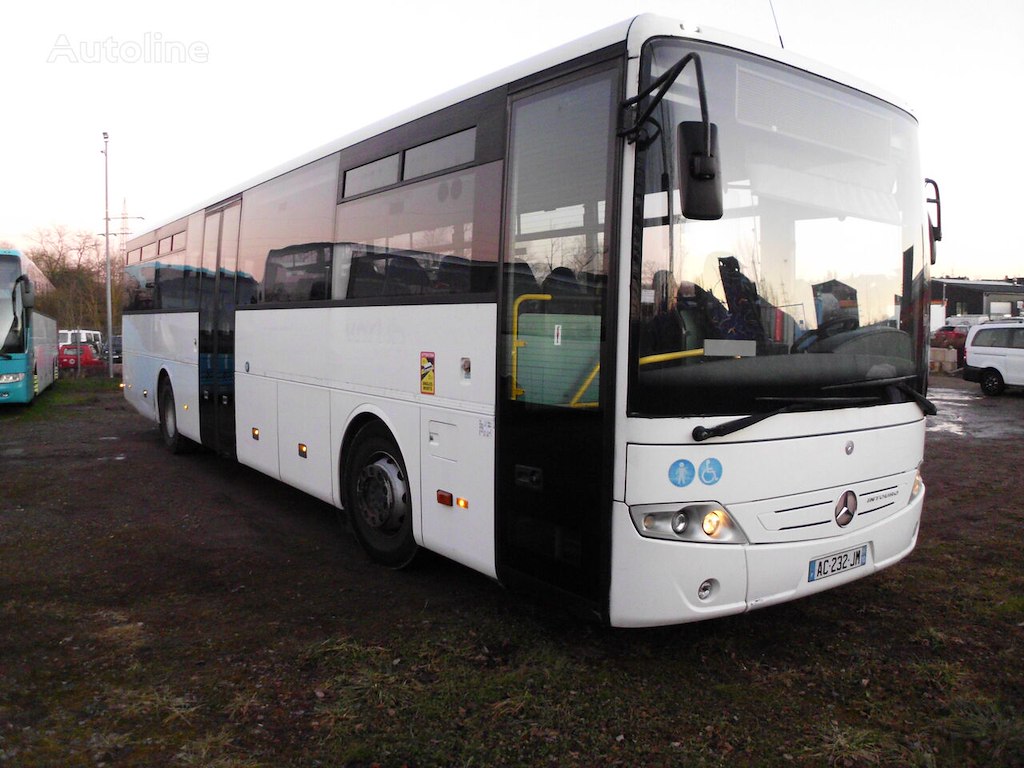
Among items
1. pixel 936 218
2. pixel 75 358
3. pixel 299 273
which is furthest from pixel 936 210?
pixel 75 358

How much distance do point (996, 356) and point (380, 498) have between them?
Answer: 65.3ft

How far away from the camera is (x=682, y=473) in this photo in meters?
3.95

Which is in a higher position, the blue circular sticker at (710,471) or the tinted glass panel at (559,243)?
the tinted glass panel at (559,243)

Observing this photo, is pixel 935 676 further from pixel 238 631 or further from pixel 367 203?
pixel 367 203

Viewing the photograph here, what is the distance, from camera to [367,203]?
6195 mm

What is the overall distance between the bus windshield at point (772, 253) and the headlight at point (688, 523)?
460 millimetres

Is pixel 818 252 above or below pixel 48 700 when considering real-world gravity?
above

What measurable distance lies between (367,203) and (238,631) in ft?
10.2

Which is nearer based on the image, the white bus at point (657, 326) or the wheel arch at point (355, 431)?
the white bus at point (657, 326)

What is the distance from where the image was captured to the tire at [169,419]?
1117 cm

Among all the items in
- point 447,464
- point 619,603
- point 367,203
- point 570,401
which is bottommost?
point 619,603

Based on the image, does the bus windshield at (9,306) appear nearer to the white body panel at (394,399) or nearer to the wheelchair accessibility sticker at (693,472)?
the white body panel at (394,399)

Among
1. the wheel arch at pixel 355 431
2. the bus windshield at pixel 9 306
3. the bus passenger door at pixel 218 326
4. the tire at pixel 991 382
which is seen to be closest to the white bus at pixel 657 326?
the wheel arch at pixel 355 431

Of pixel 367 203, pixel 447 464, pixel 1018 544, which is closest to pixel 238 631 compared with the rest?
pixel 447 464
